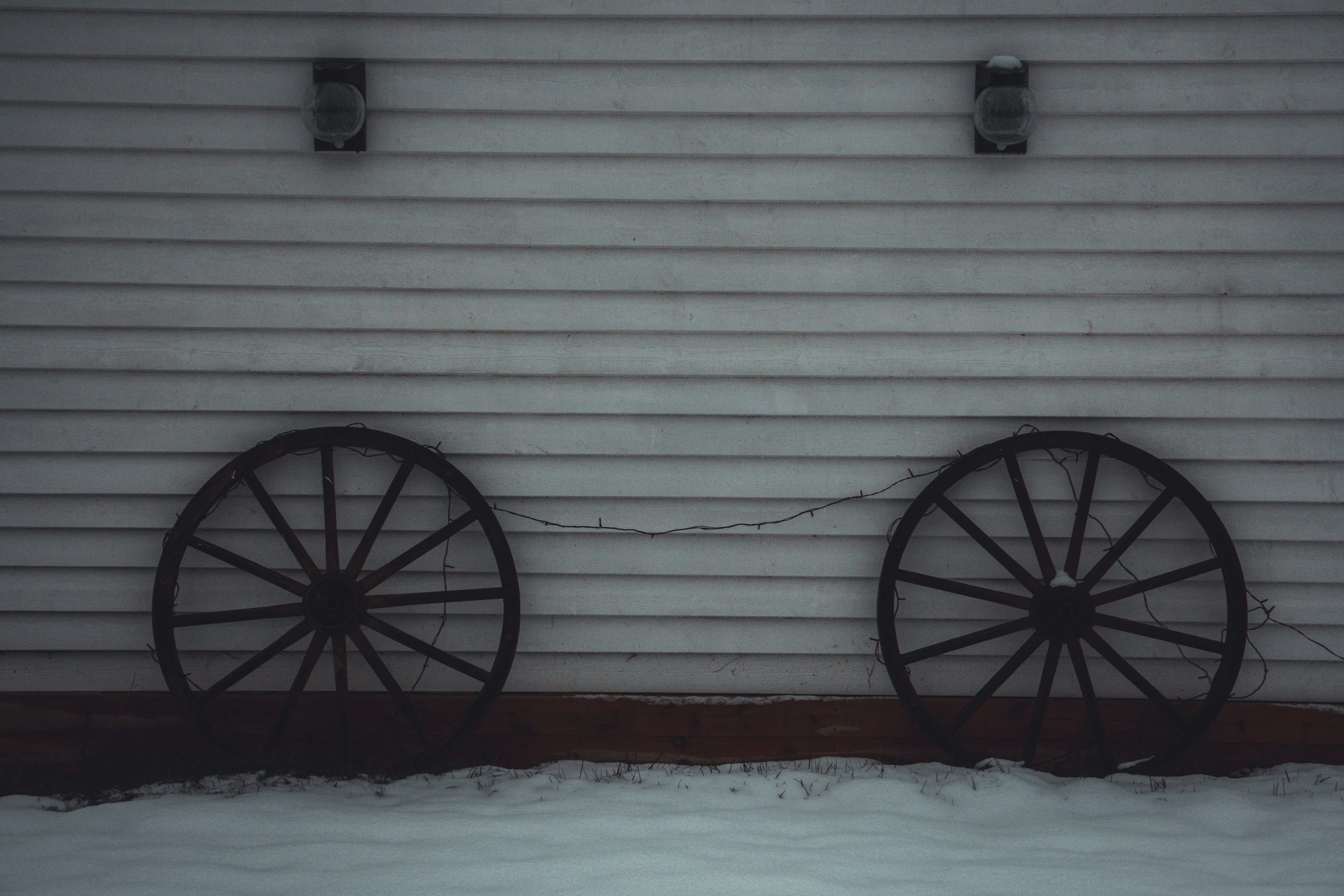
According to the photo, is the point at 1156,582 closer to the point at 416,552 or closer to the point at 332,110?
the point at 416,552

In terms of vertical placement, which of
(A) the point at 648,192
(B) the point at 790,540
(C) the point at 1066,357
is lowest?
(B) the point at 790,540

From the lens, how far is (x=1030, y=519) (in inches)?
123

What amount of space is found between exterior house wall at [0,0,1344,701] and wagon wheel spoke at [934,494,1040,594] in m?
0.17

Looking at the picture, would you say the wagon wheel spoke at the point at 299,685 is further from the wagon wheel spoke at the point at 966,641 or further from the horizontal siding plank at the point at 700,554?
the wagon wheel spoke at the point at 966,641

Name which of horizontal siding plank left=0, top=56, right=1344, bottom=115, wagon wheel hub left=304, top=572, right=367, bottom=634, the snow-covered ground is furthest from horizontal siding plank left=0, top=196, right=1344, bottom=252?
the snow-covered ground

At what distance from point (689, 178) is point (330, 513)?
1.79 m

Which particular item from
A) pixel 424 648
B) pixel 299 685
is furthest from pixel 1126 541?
pixel 299 685

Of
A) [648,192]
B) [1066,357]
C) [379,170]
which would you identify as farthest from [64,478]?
[1066,357]

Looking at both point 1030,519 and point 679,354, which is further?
point 679,354

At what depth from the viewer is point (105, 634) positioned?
3.28 m

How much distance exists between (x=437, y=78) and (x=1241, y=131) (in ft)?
9.66

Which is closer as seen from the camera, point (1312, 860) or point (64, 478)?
point (1312, 860)

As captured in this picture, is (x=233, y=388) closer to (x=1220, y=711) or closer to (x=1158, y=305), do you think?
(x=1158, y=305)

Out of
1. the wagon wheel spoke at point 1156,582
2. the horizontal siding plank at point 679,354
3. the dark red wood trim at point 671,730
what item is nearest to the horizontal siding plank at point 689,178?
the horizontal siding plank at point 679,354
